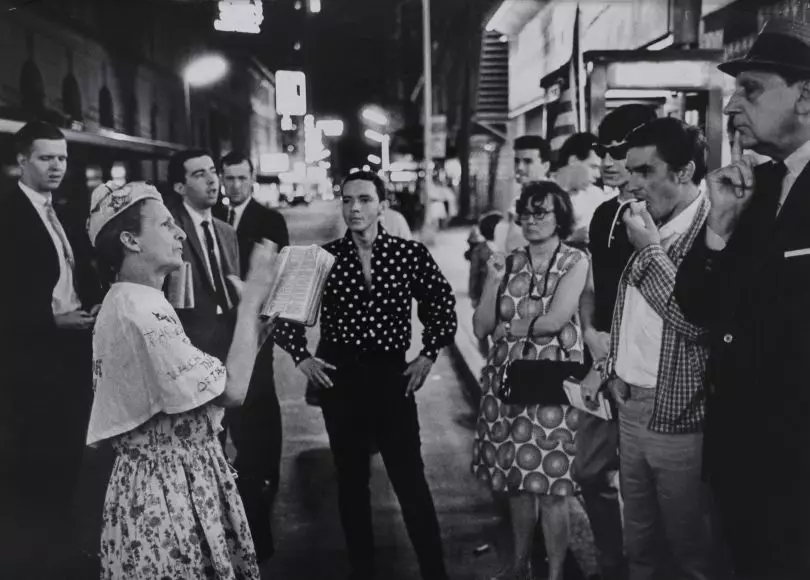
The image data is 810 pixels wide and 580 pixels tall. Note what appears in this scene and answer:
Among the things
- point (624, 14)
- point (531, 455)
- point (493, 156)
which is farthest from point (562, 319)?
point (493, 156)

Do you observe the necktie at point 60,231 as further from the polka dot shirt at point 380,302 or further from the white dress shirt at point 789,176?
the white dress shirt at point 789,176

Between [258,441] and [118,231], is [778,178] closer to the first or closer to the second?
[118,231]

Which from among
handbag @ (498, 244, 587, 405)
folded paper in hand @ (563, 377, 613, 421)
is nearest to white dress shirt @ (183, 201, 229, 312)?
handbag @ (498, 244, 587, 405)

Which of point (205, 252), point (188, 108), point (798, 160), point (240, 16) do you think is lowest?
point (205, 252)

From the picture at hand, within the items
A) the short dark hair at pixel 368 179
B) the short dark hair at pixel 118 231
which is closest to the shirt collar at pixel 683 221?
the short dark hair at pixel 368 179

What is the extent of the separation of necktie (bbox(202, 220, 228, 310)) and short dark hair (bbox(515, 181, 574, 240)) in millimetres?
1243

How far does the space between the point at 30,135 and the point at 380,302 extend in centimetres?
149

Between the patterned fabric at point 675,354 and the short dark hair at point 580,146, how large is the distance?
3.33ft

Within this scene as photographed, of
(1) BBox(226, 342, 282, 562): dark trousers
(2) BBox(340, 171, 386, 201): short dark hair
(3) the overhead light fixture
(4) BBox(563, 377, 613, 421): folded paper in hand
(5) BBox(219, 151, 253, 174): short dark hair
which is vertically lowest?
(1) BBox(226, 342, 282, 562): dark trousers

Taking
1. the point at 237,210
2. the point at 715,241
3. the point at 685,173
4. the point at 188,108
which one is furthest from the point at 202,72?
the point at 715,241

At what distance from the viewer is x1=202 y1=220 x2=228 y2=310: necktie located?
10.2 ft

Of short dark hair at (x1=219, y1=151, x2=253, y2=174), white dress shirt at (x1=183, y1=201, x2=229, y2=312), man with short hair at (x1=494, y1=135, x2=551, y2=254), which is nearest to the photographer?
white dress shirt at (x1=183, y1=201, x2=229, y2=312)

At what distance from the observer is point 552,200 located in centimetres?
299

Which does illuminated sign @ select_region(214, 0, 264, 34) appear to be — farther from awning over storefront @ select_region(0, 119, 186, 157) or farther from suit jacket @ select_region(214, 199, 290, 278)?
suit jacket @ select_region(214, 199, 290, 278)
